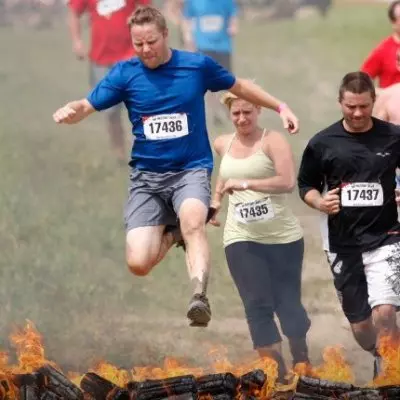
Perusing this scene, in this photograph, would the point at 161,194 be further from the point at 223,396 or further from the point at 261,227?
the point at 223,396

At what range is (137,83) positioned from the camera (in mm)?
6711

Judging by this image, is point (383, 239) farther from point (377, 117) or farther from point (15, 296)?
point (15, 296)

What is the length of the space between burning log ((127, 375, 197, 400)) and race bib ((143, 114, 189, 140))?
127cm

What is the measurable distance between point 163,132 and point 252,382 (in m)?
1.44

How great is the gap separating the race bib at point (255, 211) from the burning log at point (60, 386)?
141 centimetres

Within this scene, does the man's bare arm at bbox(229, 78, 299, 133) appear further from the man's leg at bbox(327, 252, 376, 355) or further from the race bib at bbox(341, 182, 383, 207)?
the man's leg at bbox(327, 252, 376, 355)

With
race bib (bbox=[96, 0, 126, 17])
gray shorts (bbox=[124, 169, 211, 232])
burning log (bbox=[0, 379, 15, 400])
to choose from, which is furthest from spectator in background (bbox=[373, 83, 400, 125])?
burning log (bbox=[0, 379, 15, 400])

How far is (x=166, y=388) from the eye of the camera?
6828 millimetres

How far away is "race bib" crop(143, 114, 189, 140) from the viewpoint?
6.69m

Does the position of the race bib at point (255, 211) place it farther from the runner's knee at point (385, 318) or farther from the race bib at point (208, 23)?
the race bib at point (208, 23)

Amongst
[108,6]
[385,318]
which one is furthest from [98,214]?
[385,318]

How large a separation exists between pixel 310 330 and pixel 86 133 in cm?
214

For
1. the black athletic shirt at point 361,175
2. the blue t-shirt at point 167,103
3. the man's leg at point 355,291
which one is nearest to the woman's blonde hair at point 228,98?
the blue t-shirt at point 167,103

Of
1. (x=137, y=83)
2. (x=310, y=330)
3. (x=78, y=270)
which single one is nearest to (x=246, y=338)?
(x=310, y=330)
